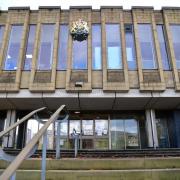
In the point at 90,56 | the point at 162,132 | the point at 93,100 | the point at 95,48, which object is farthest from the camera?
the point at 162,132

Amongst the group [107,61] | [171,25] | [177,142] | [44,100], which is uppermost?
[171,25]

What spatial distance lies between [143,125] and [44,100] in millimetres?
7666

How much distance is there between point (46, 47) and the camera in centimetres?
1587

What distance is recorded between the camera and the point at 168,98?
14.8m

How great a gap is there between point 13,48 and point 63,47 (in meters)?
3.45

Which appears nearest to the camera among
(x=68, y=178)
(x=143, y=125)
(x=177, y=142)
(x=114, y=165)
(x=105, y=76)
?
(x=68, y=178)

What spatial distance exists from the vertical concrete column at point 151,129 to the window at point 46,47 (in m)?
7.94

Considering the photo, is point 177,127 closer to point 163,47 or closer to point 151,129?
point 151,129

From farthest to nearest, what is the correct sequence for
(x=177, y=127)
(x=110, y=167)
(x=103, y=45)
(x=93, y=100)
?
1. (x=177, y=127)
2. (x=103, y=45)
3. (x=93, y=100)
4. (x=110, y=167)

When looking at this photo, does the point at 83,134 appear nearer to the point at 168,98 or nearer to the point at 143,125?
the point at 143,125

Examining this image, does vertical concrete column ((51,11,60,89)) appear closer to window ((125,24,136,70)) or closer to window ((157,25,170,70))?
window ((125,24,136,70))

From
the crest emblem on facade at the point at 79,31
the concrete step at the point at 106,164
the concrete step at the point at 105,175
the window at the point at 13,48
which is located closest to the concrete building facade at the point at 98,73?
the window at the point at 13,48

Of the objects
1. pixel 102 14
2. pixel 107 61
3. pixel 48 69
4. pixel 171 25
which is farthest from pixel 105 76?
pixel 171 25

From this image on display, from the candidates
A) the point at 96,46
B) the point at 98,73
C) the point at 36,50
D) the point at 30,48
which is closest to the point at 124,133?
the point at 98,73
